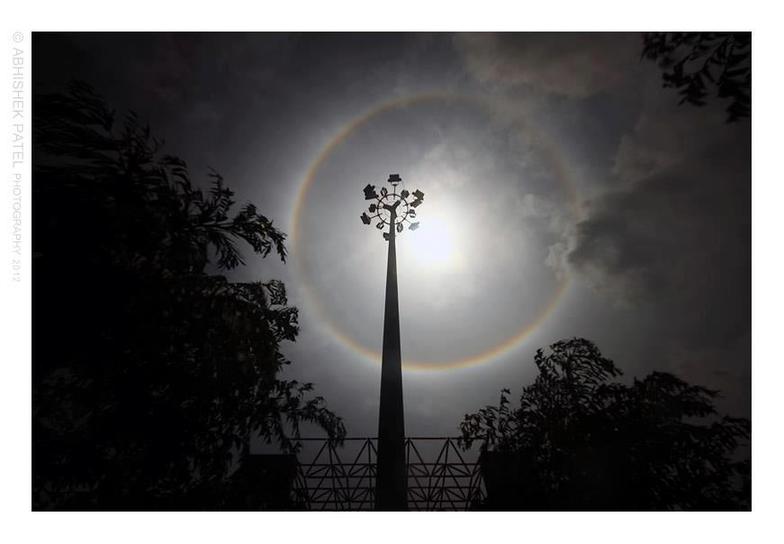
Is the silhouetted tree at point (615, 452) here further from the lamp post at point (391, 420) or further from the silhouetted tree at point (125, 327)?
the silhouetted tree at point (125, 327)

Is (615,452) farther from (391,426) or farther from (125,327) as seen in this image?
(125,327)

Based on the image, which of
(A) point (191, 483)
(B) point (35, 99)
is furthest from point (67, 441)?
(B) point (35, 99)

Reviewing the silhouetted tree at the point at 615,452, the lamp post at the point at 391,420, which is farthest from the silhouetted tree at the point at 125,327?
the silhouetted tree at the point at 615,452

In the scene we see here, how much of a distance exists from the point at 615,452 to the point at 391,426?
3686 millimetres

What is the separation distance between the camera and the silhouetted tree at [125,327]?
4.26 metres

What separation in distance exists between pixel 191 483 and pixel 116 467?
97 cm

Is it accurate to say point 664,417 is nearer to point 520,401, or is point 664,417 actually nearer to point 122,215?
point 520,401

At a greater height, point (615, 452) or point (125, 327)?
point (125, 327)

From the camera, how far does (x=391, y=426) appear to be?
530cm

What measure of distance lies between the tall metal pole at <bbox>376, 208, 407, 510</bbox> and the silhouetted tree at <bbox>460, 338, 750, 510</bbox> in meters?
2.70

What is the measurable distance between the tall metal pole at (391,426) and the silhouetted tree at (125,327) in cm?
197

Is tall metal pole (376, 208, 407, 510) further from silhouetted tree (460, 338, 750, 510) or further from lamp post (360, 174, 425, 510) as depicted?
silhouetted tree (460, 338, 750, 510)

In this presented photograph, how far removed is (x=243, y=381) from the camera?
5484 mm

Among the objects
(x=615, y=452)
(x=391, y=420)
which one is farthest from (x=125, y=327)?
(x=615, y=452)
